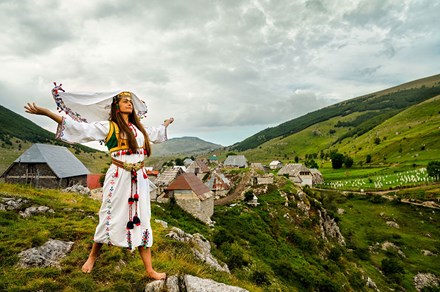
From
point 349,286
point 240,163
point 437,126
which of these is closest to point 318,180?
point 240,163

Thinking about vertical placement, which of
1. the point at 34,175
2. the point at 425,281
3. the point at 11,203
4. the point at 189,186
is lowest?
the point at 425,281

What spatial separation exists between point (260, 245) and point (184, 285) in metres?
26.7

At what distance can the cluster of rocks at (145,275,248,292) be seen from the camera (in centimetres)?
605

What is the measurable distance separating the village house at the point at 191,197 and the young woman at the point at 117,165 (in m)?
26.5

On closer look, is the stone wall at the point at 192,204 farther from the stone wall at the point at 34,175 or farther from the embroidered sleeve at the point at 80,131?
the embroidered sleeve at the point at 80,131

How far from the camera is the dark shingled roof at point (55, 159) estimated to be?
3278cm

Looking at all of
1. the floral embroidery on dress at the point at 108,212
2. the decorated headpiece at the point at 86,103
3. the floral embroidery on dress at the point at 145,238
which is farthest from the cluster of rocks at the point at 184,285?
the decorated headpiece at the point at 86,103

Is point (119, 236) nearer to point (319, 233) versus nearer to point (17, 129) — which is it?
point (319, 233)

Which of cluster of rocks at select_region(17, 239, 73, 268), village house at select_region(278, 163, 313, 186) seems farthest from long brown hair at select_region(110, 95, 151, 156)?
village house at select_region(278, 163, 313, 186)

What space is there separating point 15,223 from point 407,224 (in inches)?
3298

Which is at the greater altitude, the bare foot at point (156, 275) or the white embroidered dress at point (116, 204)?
the white embroidered dress at point (116, 204)

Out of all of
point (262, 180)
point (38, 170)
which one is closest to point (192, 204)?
point (38, 170)

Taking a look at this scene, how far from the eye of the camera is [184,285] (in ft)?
20.4

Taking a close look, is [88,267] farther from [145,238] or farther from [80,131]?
[80,131]
